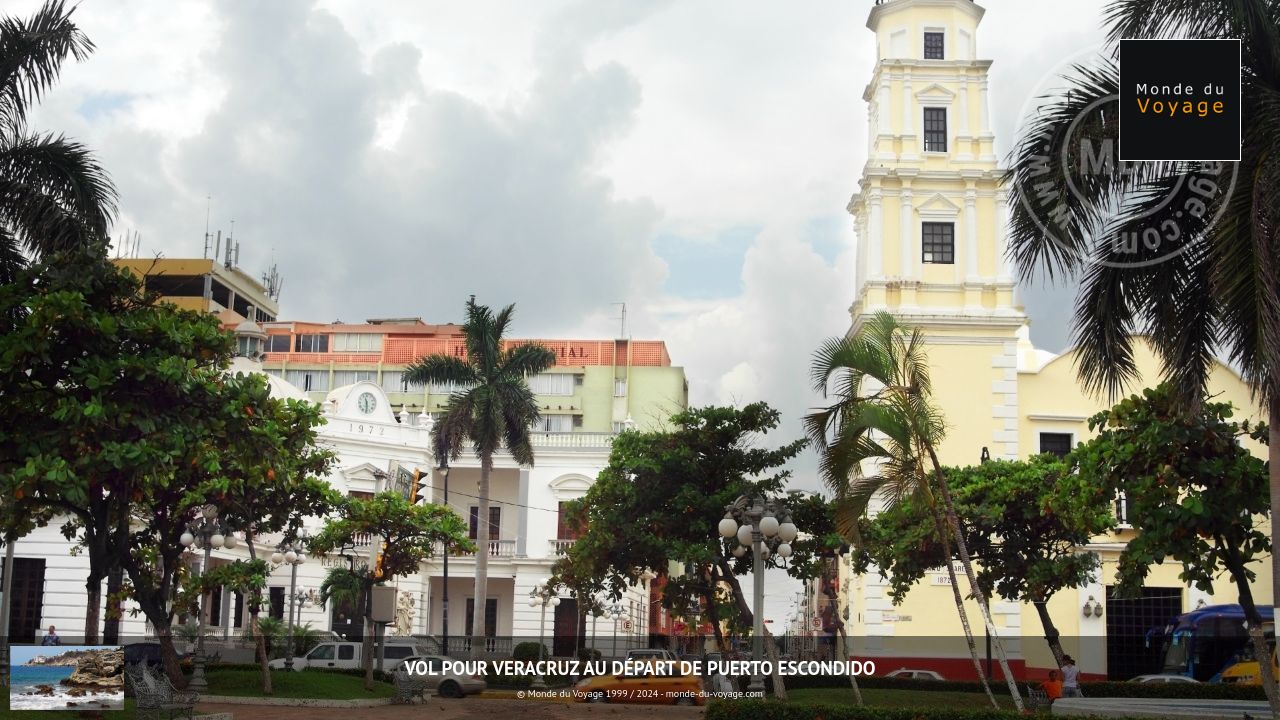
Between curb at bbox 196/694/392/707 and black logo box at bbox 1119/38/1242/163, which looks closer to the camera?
black logo box at bbox 1119/38/1242/163

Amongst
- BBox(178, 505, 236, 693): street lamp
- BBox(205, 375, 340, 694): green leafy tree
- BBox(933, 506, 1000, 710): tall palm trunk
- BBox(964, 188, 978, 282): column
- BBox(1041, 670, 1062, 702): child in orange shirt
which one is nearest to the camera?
BBox(205, 375, 340, 694): green leafy tree

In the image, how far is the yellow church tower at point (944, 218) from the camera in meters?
39.2

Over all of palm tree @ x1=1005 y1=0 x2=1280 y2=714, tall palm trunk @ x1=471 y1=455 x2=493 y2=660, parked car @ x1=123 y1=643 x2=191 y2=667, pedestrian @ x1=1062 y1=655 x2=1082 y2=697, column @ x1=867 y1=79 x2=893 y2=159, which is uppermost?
column @ x1=867 y1=79 x2=893 y2=159

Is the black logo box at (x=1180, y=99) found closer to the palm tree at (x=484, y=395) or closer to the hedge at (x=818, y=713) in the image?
the hedge at (x=818, y=713)

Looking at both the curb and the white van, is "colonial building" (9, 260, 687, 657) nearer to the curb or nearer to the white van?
the white van

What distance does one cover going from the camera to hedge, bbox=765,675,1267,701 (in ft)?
84.8

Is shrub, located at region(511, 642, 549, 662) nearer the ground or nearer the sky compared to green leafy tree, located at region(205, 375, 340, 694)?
nearer the ground

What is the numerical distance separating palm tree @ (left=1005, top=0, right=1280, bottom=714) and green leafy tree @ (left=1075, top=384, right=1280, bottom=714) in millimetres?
2820

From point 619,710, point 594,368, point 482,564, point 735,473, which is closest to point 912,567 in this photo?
point 735,473

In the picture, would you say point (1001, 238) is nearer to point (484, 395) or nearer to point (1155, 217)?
point (484, 395)

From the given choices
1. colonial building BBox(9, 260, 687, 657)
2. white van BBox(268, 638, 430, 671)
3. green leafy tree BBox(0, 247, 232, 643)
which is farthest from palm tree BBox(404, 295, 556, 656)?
green leafy tree BBox(0, 247, 232, 643)

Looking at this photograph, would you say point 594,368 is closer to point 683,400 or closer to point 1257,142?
point 683,400

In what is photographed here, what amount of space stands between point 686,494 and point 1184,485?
12.7m

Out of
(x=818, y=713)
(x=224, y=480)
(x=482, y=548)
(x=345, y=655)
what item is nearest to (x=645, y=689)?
(x=345, y=655)
